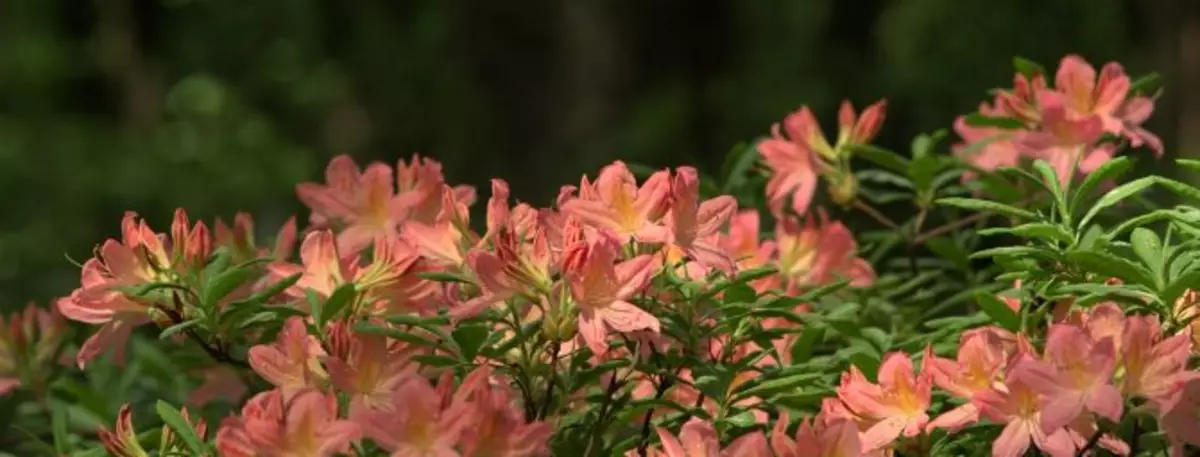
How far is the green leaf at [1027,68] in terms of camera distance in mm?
1312

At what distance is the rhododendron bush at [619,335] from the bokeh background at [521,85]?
169 centimetres

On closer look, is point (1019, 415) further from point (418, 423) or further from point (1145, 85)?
point (1145, 85)

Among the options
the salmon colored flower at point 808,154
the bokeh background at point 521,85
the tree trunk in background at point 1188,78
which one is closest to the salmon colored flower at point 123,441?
the salmon colored flower at point 808,154

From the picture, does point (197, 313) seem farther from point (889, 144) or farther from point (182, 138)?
point (182, 138)

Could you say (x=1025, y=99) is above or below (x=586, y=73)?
below

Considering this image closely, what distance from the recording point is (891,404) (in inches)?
38.0

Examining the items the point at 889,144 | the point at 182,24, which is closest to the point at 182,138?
the point at 182,24

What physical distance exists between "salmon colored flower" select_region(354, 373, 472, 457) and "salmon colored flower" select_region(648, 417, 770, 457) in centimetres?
11

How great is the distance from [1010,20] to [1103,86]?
2930 millimetres

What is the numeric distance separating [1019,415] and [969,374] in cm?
5

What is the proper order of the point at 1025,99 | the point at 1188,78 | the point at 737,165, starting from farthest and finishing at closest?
1. the point at 1188,78
2. the point at 737,165
3. the point at 1025,99

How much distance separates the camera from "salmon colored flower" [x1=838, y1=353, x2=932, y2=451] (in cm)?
96

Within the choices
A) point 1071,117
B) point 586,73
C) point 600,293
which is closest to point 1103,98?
point 1071,117

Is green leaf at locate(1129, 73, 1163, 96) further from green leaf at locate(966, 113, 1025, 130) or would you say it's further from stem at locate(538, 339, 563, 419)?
stem at locate(538, 339, 563, 419)
